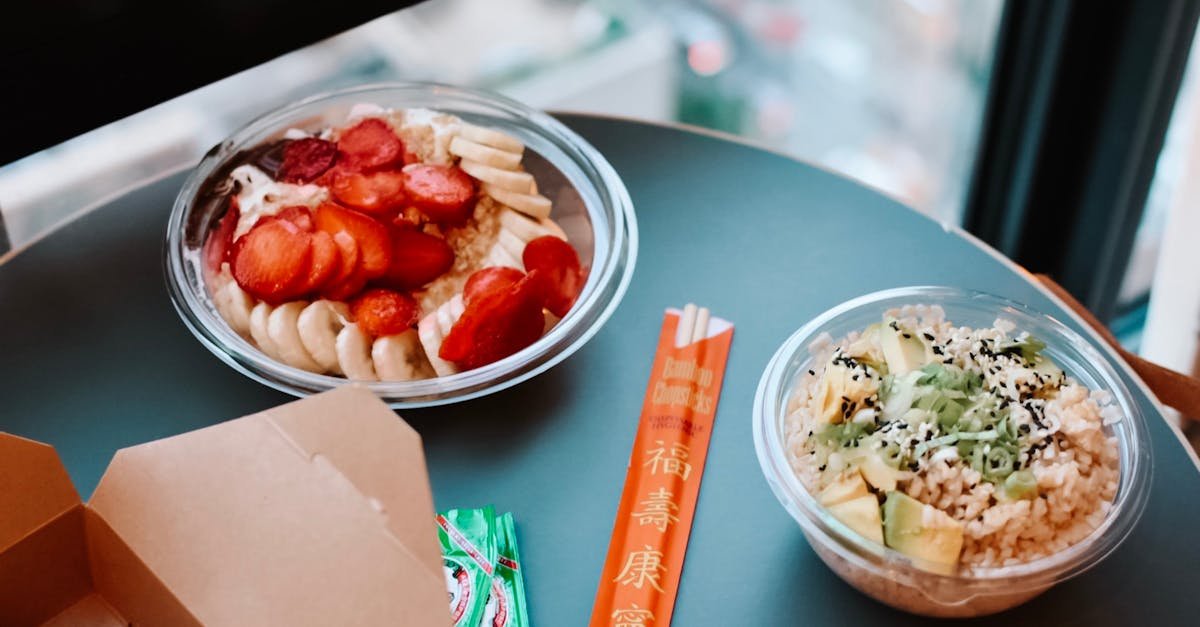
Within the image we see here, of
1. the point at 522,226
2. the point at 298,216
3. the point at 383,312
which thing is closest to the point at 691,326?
the point at 522,226

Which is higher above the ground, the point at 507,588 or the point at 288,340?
the point at 288,340

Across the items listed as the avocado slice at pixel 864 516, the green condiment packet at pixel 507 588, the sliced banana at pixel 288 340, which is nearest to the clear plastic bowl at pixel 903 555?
the avocado slice at pixel 864 516

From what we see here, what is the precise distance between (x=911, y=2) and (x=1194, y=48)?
613 mm

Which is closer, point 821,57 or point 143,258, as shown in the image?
point 143,258

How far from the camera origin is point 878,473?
956mm

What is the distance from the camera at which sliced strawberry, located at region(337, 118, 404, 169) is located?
1.30 metres

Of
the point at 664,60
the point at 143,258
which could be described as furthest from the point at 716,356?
the point at 664,60

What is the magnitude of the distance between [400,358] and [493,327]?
105 mm

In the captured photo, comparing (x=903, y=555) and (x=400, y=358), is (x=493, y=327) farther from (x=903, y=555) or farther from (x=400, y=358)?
(x=903, y=555)

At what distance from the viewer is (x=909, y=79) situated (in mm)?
2361

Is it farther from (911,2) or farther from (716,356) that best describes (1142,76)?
(716,356)

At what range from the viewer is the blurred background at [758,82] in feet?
6.47

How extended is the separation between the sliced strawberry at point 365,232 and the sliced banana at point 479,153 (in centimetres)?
12

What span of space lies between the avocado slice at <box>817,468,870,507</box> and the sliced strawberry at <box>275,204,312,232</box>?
0.61 m
